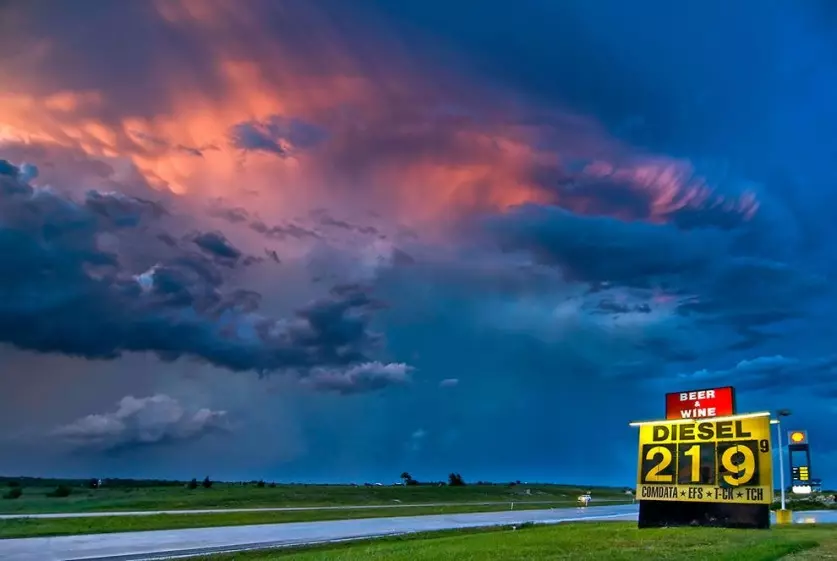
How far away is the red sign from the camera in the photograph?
38.9 m

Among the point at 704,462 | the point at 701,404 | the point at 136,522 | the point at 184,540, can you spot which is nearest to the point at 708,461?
the point at 704,462

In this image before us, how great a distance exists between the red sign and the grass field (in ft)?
22.3

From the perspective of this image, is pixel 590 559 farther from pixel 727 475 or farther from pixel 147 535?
pixel 147 535

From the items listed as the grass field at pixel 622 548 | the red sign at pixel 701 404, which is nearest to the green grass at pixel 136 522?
the grass field at pixel 622 548

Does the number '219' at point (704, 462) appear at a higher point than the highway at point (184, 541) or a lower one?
higher

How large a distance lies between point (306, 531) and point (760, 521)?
26.6m

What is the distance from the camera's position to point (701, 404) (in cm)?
3991

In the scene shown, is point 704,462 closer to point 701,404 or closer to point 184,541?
point 701,404

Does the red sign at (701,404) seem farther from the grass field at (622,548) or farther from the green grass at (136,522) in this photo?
the green grass at (136,522)

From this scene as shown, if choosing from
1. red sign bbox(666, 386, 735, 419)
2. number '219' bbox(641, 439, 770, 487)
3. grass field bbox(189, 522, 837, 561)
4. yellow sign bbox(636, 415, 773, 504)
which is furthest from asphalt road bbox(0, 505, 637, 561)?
red sign bbox(666, 386, 735, 419)

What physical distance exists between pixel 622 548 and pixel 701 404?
652 inches

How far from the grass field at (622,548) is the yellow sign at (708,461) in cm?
249

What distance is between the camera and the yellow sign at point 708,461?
36094 mm

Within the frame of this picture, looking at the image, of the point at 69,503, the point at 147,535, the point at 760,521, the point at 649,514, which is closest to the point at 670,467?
the point at 649,514
